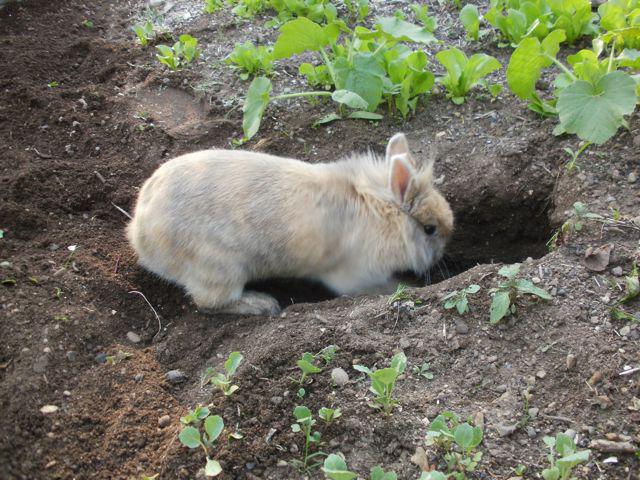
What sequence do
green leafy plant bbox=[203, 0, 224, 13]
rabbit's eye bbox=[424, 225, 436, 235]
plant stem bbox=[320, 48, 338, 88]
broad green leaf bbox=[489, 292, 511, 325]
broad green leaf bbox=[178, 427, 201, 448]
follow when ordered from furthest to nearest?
1. green leafy plant bbox=[203, 0, 224, 13]
2. plant stem bbox=[320, 48, 338, 88]
3. rabbit's eye bbox=[424, 225, 436, 235]
4. broad green leaf bbox=[489, 292, 511, 325]
5. broad green leaf bbox=[178, 427, 201, 448]

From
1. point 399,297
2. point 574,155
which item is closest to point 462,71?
point 574,155

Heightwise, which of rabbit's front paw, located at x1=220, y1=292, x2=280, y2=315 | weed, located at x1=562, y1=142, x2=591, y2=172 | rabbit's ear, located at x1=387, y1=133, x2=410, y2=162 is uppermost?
weed, located at x1=562, y1=142, x2=591, y2=172

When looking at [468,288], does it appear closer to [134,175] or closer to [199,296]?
[199,296]

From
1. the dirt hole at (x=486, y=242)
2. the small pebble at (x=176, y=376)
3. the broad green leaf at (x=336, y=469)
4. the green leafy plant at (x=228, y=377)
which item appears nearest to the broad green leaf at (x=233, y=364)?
the green leafy plant at (x=228, y=377)

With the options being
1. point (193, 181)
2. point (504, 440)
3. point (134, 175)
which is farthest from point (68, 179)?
point (504, 440)

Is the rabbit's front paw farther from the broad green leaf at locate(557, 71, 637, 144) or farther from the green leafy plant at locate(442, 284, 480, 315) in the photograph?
the broad green leaf at locate(557, 71, 637, 144)

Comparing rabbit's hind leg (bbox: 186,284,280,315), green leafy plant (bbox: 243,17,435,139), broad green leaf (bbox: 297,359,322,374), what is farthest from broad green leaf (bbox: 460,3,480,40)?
broad green leaf (bbox: 297,359,322,374)

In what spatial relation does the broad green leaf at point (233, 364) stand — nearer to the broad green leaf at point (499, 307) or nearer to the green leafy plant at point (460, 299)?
the green leafy plant at point (460, 299)
